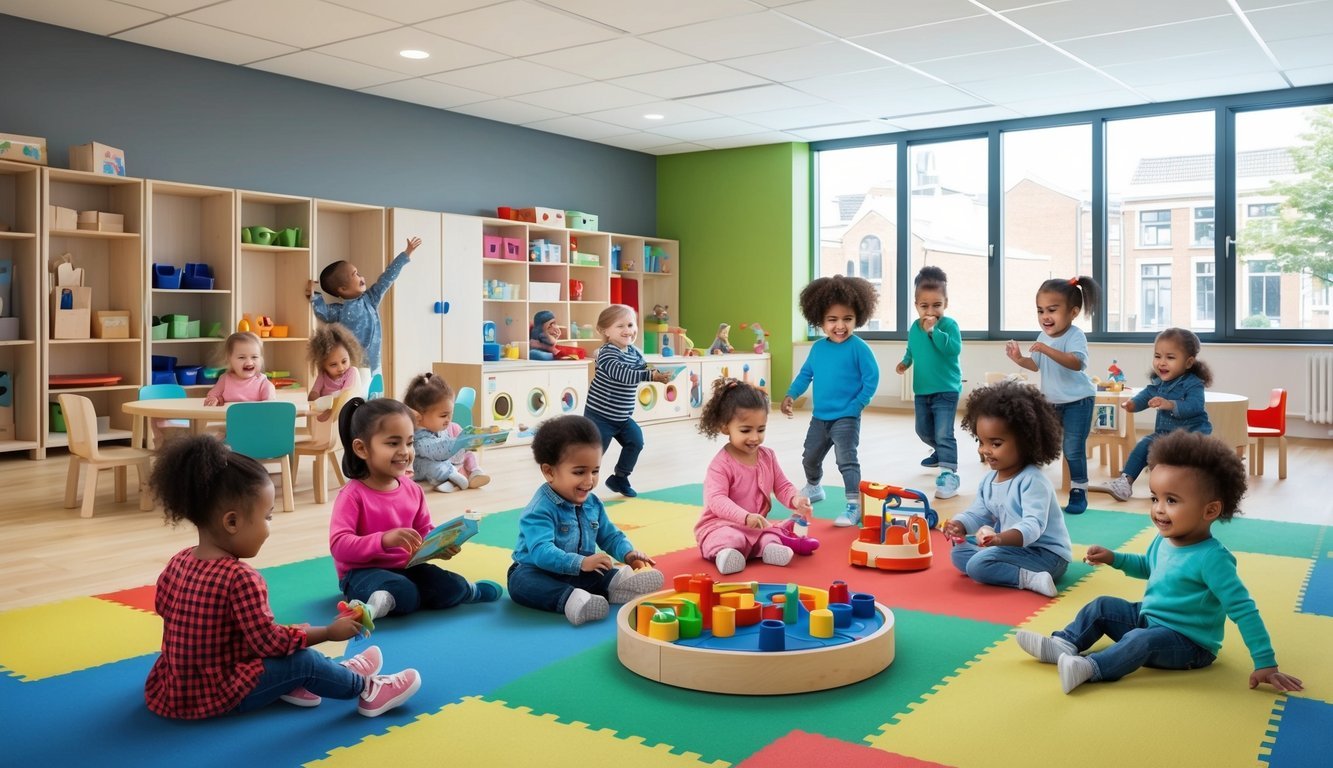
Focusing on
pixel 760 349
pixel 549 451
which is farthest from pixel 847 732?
pixel 760 349

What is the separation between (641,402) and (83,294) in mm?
4475


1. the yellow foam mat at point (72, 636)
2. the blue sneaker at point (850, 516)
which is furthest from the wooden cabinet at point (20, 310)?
the blue sneaker at point (850, 516)

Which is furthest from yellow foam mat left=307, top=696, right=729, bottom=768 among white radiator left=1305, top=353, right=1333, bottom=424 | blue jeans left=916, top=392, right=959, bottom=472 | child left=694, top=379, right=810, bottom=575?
white radiator left=1305, top=353, right=1333, bottom=424

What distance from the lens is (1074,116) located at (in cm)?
948

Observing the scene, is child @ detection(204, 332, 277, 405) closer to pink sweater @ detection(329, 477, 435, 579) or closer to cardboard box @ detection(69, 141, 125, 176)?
cardboard box @ detection(69, 141, 125, 176)

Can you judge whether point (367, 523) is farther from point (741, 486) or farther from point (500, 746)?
point (741, 486)

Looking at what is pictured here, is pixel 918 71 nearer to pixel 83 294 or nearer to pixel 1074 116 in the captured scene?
pixel 1074 116

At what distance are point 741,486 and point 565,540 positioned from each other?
37.9 inches

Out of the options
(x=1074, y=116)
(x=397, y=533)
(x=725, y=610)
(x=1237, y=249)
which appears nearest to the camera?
(x=725, y=610)

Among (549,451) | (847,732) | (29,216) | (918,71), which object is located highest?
(918,71)

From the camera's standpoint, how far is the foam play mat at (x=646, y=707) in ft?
7.06

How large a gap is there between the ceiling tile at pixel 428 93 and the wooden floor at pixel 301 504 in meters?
2.91

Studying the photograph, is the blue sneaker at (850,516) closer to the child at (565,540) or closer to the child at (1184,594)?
the child at (565,540)

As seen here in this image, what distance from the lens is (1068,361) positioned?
17.3 feet
